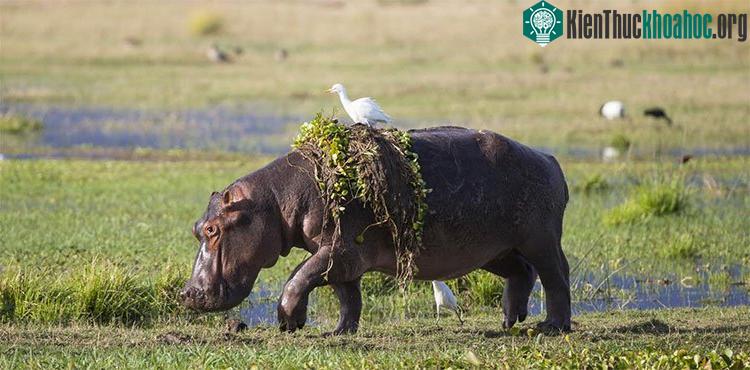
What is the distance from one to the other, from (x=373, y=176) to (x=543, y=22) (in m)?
22.6

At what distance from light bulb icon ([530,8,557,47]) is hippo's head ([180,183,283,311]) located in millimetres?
21301

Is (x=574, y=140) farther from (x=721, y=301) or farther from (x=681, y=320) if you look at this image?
(x=681, y=320)

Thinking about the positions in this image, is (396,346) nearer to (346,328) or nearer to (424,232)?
(346,328)

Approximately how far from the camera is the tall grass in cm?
992

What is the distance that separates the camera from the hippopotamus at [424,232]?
336 inches

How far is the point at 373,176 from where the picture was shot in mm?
8586

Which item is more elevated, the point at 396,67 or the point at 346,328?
the point at 396,67

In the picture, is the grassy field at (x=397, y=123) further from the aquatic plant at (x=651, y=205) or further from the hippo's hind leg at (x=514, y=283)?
the hippo's hind leg at (x=514, y=283)

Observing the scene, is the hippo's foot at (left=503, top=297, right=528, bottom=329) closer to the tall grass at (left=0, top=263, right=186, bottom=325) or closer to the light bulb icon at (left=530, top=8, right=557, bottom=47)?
the tall grass at (left=0, top=263, right=186, bottom=325)

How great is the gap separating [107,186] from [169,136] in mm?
7412

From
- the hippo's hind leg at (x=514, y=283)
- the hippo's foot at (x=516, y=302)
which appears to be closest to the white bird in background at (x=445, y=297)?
the hippo's hind leg at (x=514, y=283)

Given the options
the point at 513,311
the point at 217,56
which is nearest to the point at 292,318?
the point at 513,311

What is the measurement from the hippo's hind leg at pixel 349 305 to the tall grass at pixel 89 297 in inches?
79.1

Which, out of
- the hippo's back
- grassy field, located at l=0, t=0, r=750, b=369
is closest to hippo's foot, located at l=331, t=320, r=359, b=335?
grassy field, located at l=0, t=0, r=750, b=369
